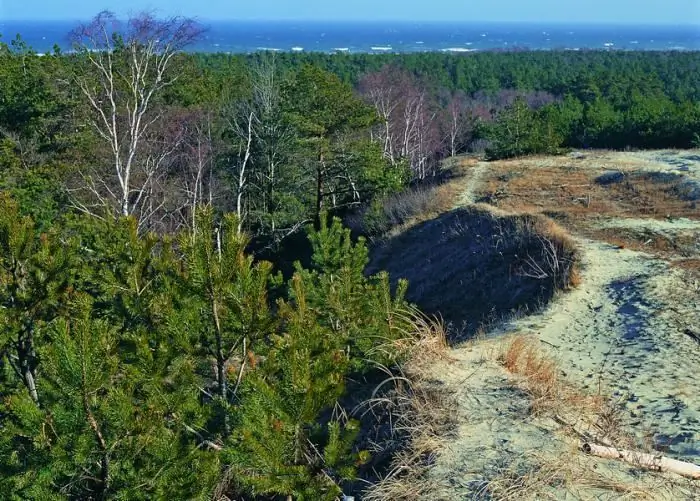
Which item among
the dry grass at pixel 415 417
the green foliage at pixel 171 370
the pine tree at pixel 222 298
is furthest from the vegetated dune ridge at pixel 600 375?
the pine tree at pixel 222 298

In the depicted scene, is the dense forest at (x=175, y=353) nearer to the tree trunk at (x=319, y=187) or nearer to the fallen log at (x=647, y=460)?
the fallen log at (x=647, y=460)

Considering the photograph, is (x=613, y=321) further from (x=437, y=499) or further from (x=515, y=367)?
(x=437, y=499)

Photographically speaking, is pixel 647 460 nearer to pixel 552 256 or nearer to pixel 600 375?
pixel 600 375

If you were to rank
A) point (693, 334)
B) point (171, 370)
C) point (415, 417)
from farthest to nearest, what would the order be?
point (693, 334), point (415, 417), point (171, 370)

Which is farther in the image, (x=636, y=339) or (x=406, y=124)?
(x=406, y=124)

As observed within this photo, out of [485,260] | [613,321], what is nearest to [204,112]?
[485,260]

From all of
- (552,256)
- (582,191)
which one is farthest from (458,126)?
(552,256)

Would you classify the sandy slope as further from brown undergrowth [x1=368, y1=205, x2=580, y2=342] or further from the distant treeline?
the distant treeline
